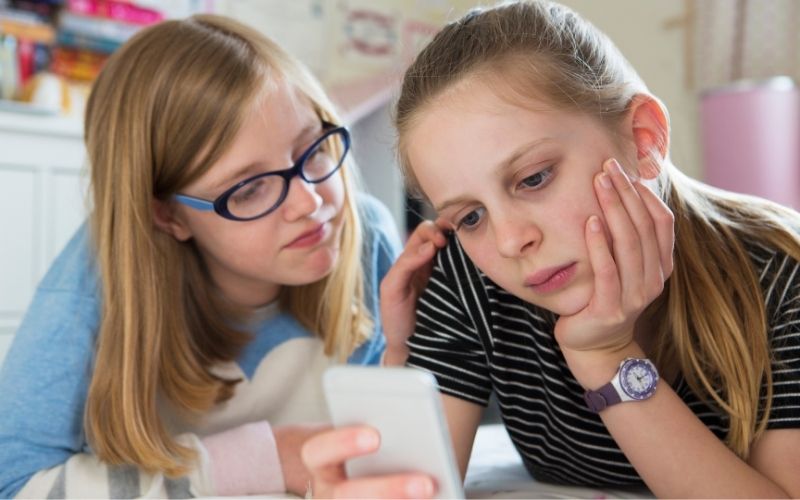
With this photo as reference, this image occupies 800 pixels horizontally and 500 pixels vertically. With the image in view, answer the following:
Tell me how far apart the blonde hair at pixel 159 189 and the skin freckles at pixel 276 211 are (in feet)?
0.07

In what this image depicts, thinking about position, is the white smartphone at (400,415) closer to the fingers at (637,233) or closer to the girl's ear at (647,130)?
the fingers at (637,233)

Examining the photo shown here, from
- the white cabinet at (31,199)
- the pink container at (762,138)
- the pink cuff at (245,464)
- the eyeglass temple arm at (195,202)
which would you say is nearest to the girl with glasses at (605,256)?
the pink cuff at (245,464)

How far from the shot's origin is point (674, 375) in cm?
96

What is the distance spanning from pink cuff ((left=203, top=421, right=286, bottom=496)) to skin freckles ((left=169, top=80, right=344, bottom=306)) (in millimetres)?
254

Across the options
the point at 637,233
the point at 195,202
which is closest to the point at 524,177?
the point at 637,233

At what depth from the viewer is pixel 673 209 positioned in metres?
0.95

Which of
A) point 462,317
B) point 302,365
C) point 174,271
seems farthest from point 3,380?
point 462,317

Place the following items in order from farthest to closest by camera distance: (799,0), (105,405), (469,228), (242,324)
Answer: (799,0)
(242,324)
(105,405)
(469,228)

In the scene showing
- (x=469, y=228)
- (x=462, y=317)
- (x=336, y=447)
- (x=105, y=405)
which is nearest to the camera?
(x=336, y=447)

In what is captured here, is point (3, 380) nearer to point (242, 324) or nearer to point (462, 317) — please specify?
point (242, 324)

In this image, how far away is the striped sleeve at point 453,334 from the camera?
1004mm

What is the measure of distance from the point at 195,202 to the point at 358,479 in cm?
64

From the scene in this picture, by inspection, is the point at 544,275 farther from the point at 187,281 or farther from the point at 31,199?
the point at 31,199

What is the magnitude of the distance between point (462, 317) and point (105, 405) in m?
0.49
